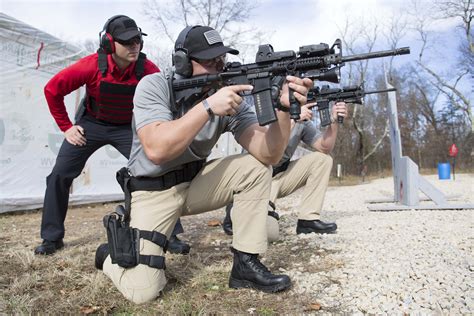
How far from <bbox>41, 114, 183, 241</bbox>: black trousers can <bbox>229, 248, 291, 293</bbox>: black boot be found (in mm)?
1286

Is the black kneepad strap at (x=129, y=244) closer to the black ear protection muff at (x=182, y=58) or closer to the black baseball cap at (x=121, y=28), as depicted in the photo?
the black ear protection muff at (x=182, y=58)

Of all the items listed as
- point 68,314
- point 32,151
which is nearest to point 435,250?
point 68,314

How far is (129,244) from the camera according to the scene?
2410mm

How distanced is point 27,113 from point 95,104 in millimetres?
4277

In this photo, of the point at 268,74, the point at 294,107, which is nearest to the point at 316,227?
the point at 294,107

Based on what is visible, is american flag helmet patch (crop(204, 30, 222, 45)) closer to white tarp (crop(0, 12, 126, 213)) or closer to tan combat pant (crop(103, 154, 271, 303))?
tan combat pant (crop(103, 154, 271, 303))

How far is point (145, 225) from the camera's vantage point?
8.11ft

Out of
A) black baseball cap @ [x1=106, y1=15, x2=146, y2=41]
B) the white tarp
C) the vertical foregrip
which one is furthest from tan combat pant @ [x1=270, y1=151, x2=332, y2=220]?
the white tarp

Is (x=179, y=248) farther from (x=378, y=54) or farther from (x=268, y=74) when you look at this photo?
(x=378, y=54)

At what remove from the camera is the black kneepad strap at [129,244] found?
2404 mm

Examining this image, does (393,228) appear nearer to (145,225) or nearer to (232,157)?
(232,157)

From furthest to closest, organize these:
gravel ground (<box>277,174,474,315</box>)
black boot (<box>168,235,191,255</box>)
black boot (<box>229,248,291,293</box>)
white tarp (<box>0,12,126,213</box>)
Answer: white tarp (<box>0,12,126,213</box>), black boot (<box>168,235,191,255</box>), black boot (<box>229,248,291,293</box>), gravel ground (<box>277,174,474,315</box>)

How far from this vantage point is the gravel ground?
2.15m

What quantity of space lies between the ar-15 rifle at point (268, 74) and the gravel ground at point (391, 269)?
1129 millimetres
